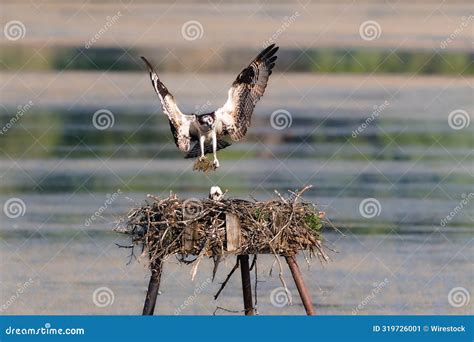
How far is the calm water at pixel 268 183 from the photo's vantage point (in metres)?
16.3

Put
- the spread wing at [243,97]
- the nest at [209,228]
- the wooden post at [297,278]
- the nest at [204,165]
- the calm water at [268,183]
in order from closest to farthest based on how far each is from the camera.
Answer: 1. the nest at [209,228]
2. the wooden post at [297,278]
3. the nest at [204,165]
4. the spread wing at [243,97]
5. the calm water at [268,183]

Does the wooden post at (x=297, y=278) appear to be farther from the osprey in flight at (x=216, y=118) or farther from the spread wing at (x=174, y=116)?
the spread wing at (x=174, y=116)

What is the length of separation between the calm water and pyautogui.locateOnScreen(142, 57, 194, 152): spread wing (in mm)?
1748

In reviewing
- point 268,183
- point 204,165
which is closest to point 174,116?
point 204,165

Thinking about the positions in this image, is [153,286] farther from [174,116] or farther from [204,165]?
[174,116]

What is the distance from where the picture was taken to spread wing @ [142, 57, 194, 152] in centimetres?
1313

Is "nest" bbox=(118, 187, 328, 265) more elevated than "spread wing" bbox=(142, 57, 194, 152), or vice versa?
"spread wing" bbox=(142, 57, 194, 152)

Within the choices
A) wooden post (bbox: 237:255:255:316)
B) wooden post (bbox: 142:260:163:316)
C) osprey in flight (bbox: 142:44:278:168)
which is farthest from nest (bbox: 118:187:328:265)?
osprey in flight (bbox: 142:44:278:168)

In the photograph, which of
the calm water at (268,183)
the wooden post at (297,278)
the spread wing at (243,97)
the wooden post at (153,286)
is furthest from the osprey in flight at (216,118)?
the calm water at (268,183)

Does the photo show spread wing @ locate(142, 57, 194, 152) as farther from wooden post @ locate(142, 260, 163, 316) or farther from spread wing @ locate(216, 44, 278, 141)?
wooden post @ locate(142, 260, 163, 316)

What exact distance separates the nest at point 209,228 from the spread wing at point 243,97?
130cm

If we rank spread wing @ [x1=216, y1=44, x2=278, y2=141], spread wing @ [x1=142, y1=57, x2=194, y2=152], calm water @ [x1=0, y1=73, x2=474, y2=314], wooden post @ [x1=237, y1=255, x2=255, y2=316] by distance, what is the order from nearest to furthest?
wooden post @ [x1=237, y1=255, x2=255, y2=316], spread wing @ [x1=142, y1=57, x2=194, y2=152], spread wing @ [x1=216, y1=44, x2=278, y2=141], calm water @ [x1=0, y1=73, x2=474, y2=314]
